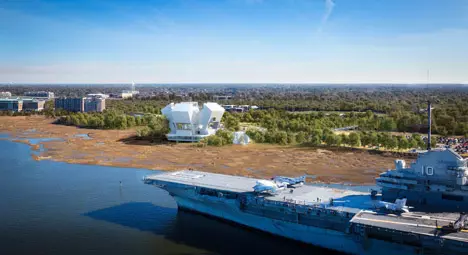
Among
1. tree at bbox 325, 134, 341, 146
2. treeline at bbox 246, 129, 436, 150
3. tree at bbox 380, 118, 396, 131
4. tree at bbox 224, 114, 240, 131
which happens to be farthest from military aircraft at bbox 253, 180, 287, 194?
tree at bbox 380, 118, 396, 131

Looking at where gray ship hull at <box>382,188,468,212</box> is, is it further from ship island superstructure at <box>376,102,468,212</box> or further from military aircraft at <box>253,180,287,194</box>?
military aircraft at <box>253,180,287,194</box>

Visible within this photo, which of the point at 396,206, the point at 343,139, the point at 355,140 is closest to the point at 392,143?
the point at 355,140

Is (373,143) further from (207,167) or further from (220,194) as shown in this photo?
(220,194)

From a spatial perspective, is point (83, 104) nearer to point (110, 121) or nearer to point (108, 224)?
point (110, 121)

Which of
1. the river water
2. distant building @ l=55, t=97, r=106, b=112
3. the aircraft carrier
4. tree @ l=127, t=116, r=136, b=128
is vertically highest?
distant building @ l=55, t=97, r=106, b=112

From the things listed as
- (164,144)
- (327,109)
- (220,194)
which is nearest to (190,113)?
(164,144)

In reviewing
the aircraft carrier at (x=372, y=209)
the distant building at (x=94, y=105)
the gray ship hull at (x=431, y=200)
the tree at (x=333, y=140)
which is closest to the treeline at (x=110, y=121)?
the distant building at (x=94, y=105)
